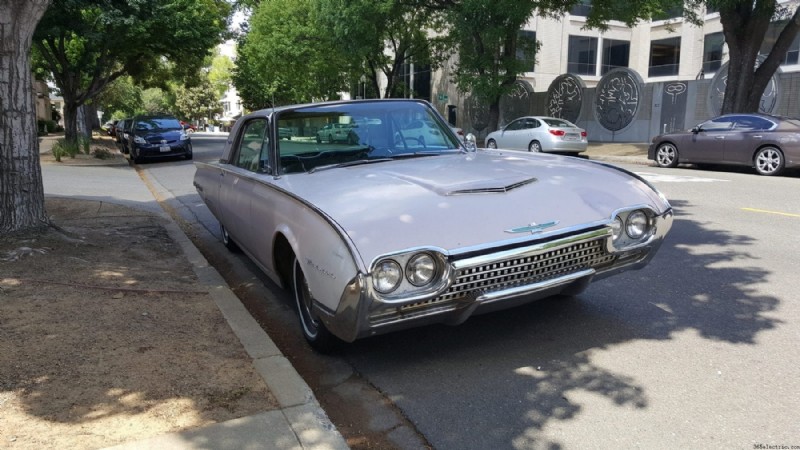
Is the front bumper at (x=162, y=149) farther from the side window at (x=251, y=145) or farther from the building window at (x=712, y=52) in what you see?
the building window at (x=712, y=52)

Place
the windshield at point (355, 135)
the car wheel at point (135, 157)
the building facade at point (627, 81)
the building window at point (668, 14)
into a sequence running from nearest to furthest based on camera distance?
the windshield at point (355, 135) < the car wheel at point (135, 157) < the building window at point (668, 14) < the building facade at point (627, 81)

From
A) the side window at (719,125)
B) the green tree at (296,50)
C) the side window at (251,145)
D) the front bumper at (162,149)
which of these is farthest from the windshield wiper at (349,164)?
the green tree at (296,50)

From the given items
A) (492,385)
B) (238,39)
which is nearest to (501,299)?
(492,385)

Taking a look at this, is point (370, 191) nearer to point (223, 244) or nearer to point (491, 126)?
point (223, 244)

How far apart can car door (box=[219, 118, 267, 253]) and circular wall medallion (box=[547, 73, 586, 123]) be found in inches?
991

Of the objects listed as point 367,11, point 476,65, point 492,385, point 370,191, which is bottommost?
point 492,385

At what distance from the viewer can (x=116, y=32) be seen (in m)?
20.3

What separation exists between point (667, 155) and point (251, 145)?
44.8ft

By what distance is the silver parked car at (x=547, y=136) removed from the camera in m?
19.5

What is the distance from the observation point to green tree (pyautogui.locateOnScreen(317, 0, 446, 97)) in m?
24.6

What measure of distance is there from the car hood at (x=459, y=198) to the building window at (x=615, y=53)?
4419cm

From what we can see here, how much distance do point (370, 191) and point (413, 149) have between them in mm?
1369

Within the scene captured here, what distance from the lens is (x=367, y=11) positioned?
2428 centimetres

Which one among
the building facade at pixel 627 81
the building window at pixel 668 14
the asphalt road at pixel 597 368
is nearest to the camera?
the asphalt road at pixel 597 368
